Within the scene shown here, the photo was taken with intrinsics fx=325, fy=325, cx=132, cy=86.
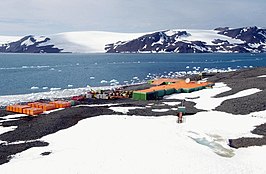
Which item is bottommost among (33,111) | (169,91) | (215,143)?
(215,143)

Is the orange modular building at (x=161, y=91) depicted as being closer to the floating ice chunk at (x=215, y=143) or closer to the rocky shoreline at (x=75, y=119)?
the rocky shoreline at (x=75, y=119)

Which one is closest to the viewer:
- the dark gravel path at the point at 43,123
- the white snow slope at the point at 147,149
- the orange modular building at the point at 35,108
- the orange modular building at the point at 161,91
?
the white snow slope at the point at 147,149

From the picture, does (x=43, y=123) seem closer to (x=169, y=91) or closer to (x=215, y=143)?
(x=215, y=143)

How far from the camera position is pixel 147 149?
26000mm

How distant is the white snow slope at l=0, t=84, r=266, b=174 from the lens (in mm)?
23375

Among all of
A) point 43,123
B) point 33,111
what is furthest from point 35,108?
point 43,123

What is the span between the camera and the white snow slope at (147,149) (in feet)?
76.7

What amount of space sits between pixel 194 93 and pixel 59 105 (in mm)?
24674

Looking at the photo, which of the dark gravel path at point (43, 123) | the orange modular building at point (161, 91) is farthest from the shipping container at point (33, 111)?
the orange modular building at point (161, 91)

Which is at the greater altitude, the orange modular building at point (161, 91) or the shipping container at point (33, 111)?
the orange modular building at point (161, 91)

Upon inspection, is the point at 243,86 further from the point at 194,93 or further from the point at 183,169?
the point at 183,169

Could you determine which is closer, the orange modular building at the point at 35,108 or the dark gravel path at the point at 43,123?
the dark gravel path at the point at 43,123

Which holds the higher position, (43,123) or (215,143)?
(43,123)

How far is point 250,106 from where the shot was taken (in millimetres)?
43281
